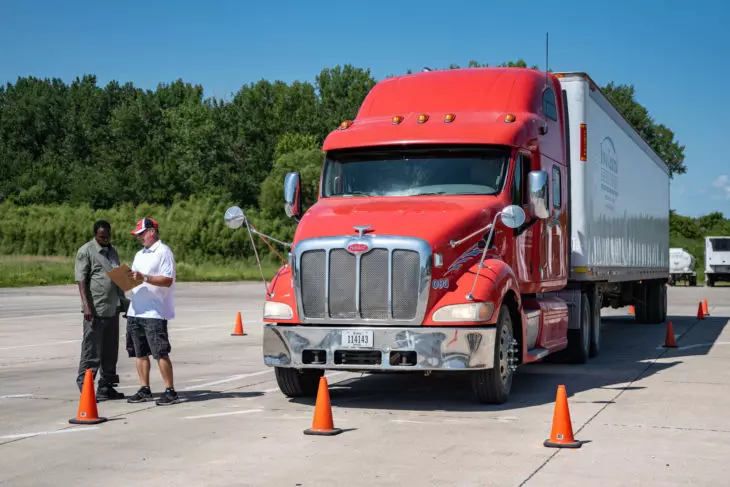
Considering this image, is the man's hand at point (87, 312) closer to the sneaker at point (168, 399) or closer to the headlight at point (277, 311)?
the sneaker at point (168, 399)

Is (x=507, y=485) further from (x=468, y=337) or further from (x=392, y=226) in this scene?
(x=392, y=226)

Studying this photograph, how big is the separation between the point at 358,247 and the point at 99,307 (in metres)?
3.02

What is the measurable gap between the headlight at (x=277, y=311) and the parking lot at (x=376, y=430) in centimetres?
96

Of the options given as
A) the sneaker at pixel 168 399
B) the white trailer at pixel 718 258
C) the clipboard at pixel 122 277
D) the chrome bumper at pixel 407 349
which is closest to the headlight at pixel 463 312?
the chrome bumper at pixel 407 349

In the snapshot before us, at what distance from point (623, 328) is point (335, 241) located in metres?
14.8

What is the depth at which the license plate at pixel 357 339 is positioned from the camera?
1042 centimetres

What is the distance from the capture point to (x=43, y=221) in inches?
3248

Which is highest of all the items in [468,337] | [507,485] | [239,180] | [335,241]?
[239,180]

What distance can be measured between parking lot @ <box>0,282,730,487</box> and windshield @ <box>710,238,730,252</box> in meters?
44.0

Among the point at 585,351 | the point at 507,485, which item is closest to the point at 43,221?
the point at 585,351

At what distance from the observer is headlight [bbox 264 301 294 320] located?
35.8 ft

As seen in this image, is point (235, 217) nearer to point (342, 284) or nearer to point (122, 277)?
point (122, 277)

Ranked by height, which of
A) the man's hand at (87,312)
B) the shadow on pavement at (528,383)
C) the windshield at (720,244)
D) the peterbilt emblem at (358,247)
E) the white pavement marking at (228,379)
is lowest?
the white pavement marking at (228,379)

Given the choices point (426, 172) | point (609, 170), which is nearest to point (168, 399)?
point (426, 172)
